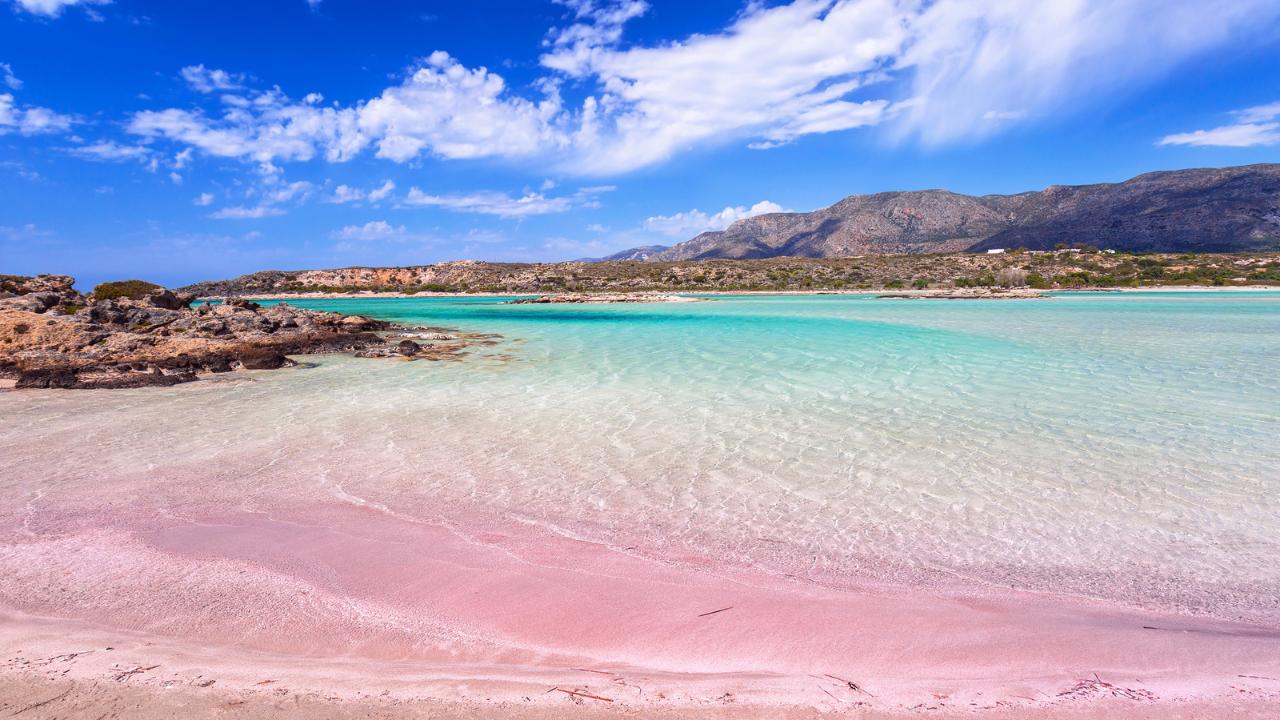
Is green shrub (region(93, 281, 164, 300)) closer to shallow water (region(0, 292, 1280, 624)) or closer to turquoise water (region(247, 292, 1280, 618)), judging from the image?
shallow water (region(0, 292, 1280, 624))

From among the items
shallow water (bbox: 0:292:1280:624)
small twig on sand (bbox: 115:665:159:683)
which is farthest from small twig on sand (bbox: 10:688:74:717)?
shallow water (bbox: 0:292:1280:624)

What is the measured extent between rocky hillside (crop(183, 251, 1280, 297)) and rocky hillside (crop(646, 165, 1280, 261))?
25844mm

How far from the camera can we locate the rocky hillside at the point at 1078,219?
343ft

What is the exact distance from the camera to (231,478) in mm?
6527

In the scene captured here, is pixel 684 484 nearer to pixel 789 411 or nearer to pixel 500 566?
pixel 500 566

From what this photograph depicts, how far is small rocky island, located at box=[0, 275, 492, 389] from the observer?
1355 centimetres

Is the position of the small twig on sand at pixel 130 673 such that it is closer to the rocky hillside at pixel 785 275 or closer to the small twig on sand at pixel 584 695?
the small twig on sand at pixel 584 695

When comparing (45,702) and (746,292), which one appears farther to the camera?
(746,292)

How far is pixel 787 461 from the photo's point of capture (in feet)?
23.0

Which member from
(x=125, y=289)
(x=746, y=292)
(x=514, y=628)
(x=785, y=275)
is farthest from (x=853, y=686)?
(x=785, y=275)

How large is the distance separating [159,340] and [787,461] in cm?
1809

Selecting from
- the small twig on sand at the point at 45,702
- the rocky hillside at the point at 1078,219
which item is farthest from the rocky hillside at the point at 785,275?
the small twig on sand at the point at 45,702

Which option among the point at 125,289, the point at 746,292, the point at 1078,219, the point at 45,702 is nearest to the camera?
the point at 45,702

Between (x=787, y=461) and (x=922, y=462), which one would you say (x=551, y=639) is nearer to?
(x=787, y=461)
